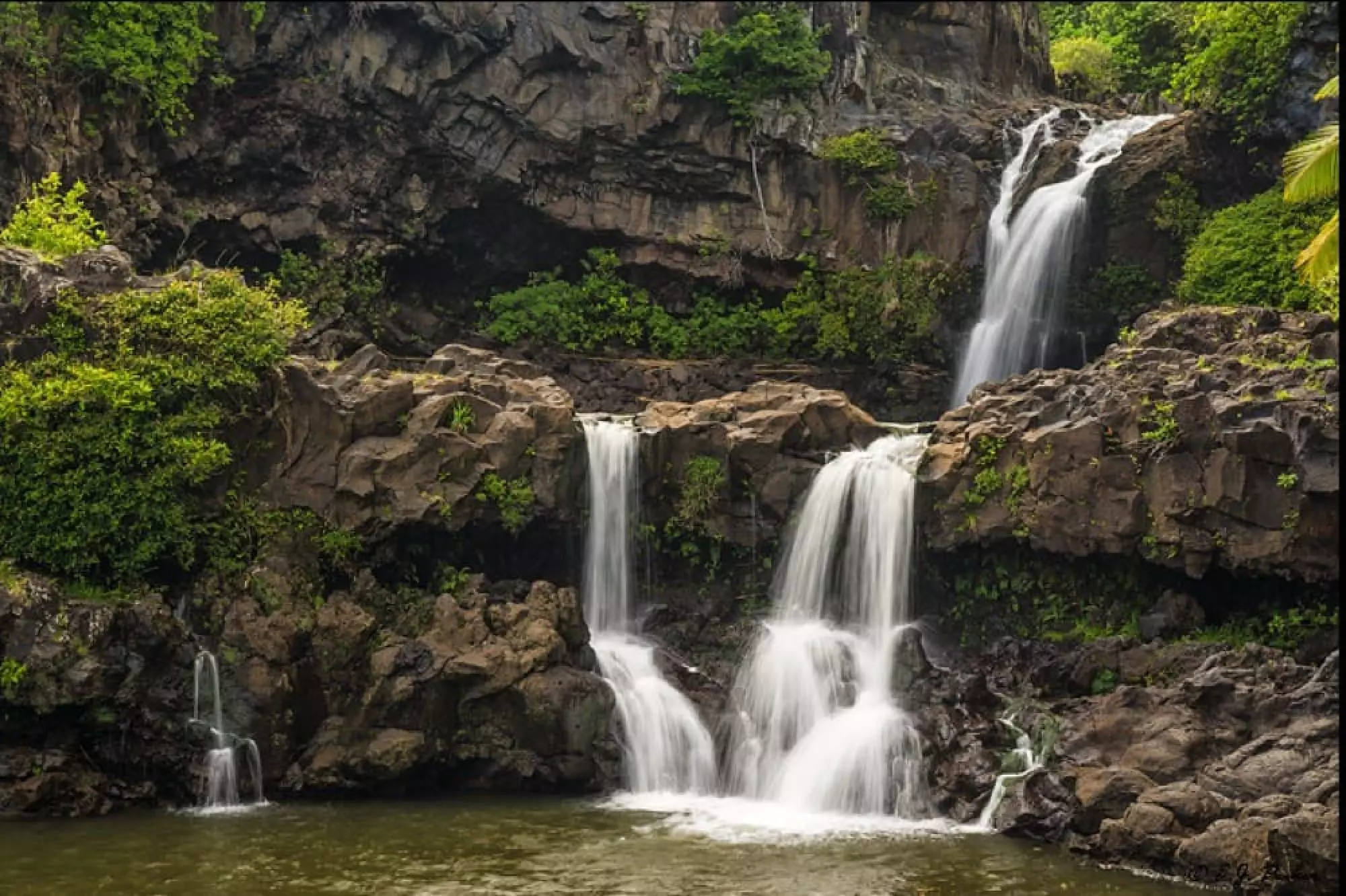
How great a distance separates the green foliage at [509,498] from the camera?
21938 millimetres

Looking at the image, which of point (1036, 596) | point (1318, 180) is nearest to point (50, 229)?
point (1036, 596)

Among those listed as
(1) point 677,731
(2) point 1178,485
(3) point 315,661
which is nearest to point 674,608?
(1) point 677,731

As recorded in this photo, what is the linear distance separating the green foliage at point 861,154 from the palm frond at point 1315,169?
19643mm

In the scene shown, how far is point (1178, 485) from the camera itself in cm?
1983

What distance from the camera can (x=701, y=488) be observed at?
23.4 meters

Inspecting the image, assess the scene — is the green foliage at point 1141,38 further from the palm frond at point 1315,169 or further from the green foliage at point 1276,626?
the palm frond at point 1315,169

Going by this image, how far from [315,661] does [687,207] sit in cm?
1756

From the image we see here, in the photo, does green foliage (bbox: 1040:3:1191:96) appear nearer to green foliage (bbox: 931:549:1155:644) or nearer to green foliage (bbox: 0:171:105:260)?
green foliage (bbox: 931:549:1155:644)

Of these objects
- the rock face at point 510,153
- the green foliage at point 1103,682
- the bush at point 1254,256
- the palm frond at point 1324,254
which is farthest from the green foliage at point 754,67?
the palm frond at point 1324,254

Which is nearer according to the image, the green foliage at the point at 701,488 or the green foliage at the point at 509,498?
the green foliage at the point at 509,498

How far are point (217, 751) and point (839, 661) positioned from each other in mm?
9377

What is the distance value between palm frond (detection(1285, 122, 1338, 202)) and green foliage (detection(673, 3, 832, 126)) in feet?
66.5

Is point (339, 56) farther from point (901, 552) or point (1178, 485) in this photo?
point (1178, 485)

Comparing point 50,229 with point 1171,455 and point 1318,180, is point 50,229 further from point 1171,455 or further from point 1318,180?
point 1318,180
